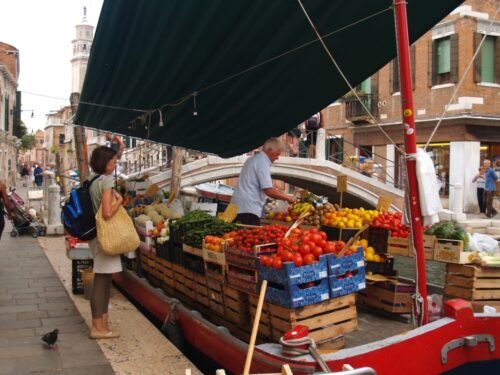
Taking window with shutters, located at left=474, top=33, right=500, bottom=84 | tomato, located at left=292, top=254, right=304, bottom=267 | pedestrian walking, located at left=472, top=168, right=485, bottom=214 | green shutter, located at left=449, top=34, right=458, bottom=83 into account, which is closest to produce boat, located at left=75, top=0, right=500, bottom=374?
tomato, located at left=292, top=254, right=304, bottom=267

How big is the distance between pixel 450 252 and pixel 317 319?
5.19 feet

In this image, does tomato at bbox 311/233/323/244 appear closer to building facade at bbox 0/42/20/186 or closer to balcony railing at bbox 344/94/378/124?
balcony railing at bbox 344/94/378/124

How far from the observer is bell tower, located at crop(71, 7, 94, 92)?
362 feet

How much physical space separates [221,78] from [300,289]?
3015 mm

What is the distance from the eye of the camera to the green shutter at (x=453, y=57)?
2194 cm

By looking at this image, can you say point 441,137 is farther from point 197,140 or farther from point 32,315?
point 32,315

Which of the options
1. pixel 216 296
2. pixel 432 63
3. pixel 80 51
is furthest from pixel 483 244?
pixel 80 51

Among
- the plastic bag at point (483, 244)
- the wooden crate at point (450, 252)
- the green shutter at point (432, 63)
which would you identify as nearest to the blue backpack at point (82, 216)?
the wooden crate at point (450, 252)

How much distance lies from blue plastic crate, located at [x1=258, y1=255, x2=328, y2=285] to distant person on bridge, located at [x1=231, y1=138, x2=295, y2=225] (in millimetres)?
2507

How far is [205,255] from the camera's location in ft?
15.6

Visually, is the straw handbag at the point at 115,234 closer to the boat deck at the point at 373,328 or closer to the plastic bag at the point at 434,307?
the boat deck at the point at 373,328

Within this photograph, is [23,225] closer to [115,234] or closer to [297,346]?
[115,234]

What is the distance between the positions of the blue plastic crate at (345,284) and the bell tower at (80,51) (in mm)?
111405

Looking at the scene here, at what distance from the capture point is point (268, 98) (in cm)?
625
